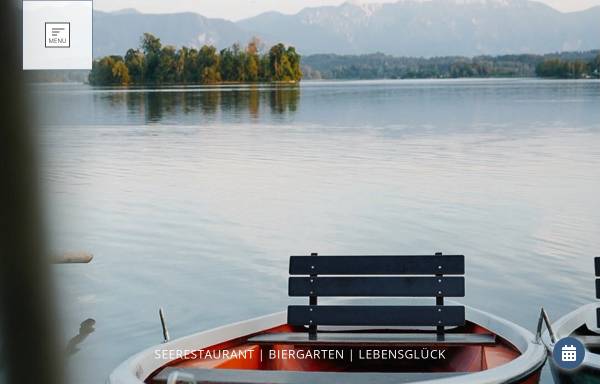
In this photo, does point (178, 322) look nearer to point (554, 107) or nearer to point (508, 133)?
point (508, 133)

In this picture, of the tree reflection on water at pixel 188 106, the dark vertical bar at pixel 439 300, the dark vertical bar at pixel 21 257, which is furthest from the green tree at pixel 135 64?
the tree reflection on water at pixel 188 106

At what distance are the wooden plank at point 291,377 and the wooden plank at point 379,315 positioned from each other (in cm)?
32

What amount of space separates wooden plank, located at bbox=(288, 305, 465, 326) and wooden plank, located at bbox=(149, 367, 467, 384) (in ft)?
1.04

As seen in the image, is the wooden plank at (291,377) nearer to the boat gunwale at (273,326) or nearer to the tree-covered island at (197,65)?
the boat gunwale at (273,326)

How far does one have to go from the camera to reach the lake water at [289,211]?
405 cm

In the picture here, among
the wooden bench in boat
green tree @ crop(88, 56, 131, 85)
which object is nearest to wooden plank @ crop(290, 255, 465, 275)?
the wooden bench in boat

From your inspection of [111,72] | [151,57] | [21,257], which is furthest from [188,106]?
[21,257]

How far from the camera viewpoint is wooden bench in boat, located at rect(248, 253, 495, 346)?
7.07 feet

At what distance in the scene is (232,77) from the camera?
143 inches

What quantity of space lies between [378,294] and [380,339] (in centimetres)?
10

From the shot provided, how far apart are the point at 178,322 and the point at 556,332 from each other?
2142 mm

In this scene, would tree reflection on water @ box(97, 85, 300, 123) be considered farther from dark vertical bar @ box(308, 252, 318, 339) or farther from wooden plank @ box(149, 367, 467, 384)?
wooden plank @ box(149, 367, 467, 384)

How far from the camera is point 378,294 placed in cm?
218

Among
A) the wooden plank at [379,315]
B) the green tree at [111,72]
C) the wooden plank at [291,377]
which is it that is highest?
the green tree at [111,72]
